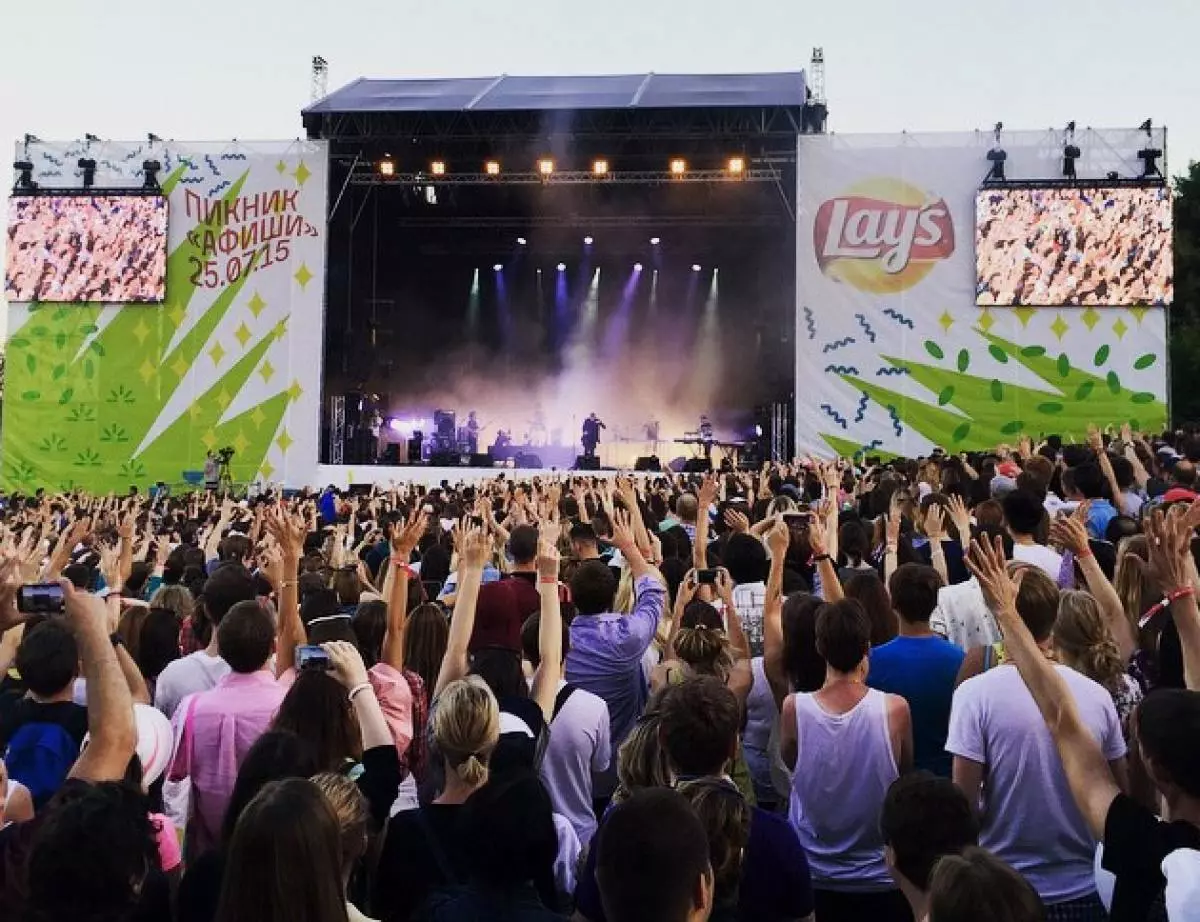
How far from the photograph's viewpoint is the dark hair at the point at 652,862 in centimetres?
177

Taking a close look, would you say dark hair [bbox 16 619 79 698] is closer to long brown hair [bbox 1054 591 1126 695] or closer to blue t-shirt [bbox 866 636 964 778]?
blue t-shirt [bbox 866 636 964 778]

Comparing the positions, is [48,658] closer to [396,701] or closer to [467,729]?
[396,701]

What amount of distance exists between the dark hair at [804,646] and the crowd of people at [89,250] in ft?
64.1

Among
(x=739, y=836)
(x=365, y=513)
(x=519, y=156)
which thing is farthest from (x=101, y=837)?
(x=519, y=156)

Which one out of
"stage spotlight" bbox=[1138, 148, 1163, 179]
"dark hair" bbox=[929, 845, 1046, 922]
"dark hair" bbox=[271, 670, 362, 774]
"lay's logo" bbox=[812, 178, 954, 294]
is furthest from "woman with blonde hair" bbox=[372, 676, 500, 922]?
"stage spotlight" bbox=[1138, 148, 1163, 179]

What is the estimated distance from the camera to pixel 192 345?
20.5 m

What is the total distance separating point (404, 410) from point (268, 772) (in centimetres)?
2465

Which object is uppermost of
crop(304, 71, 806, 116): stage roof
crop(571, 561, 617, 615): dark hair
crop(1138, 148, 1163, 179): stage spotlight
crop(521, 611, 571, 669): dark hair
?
crop(304, 71, 806, 116): stage roof

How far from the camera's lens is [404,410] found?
26516 millimetres

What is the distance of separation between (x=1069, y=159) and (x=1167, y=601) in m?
17.1

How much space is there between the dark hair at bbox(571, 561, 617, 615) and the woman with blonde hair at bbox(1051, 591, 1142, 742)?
60.1 inches

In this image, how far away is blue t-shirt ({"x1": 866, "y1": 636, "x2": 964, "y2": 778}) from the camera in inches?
133

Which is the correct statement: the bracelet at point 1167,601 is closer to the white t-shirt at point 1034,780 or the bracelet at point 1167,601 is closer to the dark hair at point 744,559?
the white t-shirt at point 1034,780

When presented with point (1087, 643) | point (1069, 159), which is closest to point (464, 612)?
point (1087, 643)
